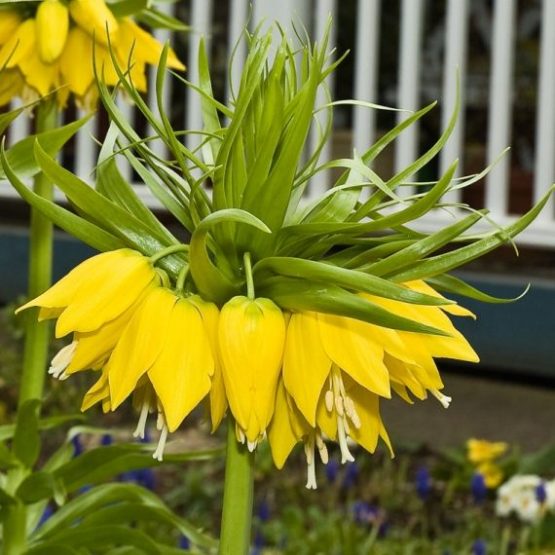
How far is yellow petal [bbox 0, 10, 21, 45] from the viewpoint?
4.88ft

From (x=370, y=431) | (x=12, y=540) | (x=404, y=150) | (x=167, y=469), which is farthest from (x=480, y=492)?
(x=370, y=431)

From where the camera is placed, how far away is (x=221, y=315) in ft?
2.81

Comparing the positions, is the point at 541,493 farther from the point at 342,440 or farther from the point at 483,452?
the point at 342,440

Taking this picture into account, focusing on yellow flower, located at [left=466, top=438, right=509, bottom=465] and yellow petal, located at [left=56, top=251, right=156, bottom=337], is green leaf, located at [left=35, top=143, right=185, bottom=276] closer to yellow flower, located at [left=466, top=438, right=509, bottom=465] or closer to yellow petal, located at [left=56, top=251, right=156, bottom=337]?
yellow petal, located at [left=56, top=251, right=156, bottom=337]

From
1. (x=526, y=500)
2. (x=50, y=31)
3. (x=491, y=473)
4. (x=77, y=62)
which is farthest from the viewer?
(x=491, y=473)

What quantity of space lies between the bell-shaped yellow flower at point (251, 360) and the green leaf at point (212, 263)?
0.9 inches

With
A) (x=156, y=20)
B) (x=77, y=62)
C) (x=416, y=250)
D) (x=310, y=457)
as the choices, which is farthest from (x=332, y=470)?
(x=416, y=250)

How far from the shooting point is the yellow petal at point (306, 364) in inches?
34.2

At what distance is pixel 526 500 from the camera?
331cm

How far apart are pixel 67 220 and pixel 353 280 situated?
8.3 inches

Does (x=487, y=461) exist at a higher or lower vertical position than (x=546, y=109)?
lower

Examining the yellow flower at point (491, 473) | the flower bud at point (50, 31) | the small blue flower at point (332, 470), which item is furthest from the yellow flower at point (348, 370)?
the yellow flower at point (491, 473)

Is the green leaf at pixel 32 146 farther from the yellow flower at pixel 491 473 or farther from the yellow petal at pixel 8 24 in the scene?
the yellow flower at pixel 491 473

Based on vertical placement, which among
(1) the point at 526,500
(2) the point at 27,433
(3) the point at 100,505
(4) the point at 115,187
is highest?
(4) the point at 115,187
